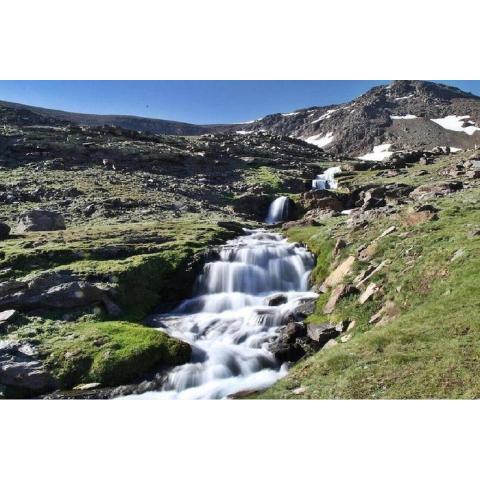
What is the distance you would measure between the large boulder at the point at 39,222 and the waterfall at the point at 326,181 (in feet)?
175

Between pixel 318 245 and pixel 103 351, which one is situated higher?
pixel 318 245

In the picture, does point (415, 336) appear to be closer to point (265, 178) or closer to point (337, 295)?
point (337, 295)

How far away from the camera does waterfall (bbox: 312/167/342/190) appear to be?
89062 millimetres

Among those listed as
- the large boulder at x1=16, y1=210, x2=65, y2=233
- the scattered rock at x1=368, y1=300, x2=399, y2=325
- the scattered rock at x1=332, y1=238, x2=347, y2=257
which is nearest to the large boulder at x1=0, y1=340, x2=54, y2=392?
the scattered rock at x1=368, y1=300, x2=399, y2=325

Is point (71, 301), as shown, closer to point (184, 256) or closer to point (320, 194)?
point (184, 256)

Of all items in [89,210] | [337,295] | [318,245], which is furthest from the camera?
[89,210]

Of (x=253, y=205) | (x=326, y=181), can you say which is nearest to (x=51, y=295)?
(x=253, y=205)

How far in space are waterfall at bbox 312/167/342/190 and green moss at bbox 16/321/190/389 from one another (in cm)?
6894

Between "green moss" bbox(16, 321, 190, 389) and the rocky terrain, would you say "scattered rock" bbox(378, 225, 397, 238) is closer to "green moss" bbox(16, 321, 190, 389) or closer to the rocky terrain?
the rocky terrain

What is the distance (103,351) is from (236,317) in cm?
850

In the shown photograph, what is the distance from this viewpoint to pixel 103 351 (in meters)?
22.4

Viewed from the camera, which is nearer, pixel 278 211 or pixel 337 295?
pixel 337 295

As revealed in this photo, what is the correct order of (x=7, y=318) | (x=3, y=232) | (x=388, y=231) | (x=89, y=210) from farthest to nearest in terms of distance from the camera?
(x=89, y=210), (x=3, y=232), (x=388, y=231), (x=7, y=318)

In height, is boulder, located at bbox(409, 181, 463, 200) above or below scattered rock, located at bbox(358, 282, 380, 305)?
above
